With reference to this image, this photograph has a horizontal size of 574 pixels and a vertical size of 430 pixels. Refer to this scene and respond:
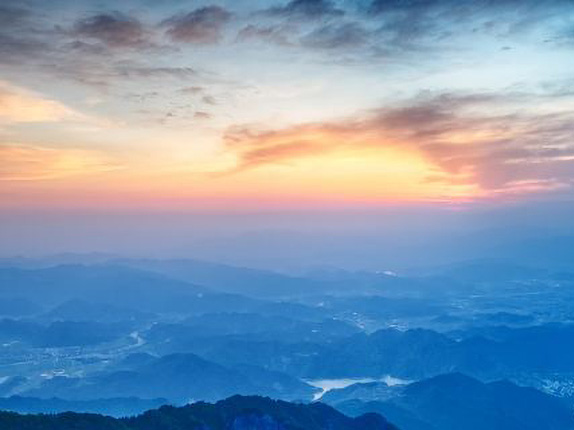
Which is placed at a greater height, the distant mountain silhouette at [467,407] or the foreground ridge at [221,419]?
the foreground ridge at [221,419]

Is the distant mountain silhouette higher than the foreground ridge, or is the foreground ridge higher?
the foreground ridge

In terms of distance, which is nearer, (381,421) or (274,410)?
(274,410)

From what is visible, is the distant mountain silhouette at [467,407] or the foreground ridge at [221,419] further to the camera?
the distant mountain silhouette at [467,407]

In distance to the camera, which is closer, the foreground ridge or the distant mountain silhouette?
the foreground ridge

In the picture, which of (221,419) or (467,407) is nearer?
(221,419)

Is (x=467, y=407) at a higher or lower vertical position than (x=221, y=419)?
lower

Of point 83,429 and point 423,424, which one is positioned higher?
point 83,429

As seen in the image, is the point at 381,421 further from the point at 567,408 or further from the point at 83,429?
the point at 567,408

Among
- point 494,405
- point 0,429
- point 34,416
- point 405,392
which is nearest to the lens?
point 0,429

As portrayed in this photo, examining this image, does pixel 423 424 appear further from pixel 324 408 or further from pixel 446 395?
pixel 324 408

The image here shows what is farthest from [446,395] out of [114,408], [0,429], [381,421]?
[0,429]

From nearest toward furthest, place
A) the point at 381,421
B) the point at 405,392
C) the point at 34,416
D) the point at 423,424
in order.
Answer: the point at 34,416 < the point at 381,421 < the point at 423,424 < the point at 405,392
